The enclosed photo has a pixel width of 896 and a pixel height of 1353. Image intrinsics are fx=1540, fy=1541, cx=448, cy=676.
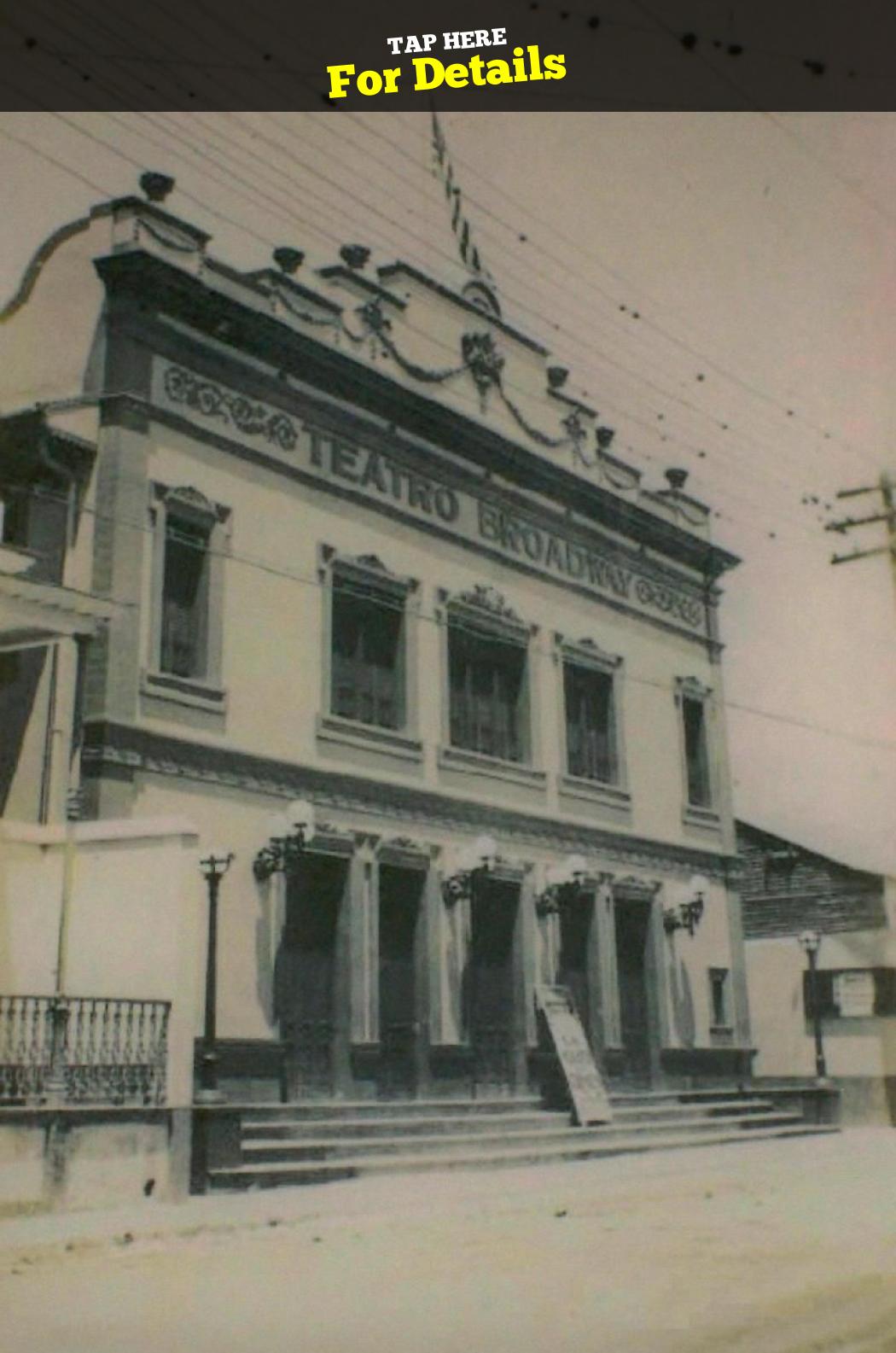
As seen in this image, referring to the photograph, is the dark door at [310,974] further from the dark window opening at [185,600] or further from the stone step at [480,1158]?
the dark window opening at [185,600]

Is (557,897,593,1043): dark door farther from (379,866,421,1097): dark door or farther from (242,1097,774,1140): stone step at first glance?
(379,866,421,1097): dark door

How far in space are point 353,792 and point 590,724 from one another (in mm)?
4829

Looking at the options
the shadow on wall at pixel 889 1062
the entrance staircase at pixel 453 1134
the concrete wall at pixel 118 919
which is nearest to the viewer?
the concrete wall at pixel 118 919

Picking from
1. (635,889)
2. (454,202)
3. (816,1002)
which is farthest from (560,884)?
(454,202)

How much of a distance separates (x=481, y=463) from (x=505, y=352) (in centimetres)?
165

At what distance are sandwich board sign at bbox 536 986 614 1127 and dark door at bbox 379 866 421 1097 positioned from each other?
184cm

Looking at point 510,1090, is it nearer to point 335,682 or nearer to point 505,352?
point 335,682

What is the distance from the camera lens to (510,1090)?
16.4m

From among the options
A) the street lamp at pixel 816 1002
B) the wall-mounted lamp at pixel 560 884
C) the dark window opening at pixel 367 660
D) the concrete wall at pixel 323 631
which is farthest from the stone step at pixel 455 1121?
the dark window opening at pixel 367 660

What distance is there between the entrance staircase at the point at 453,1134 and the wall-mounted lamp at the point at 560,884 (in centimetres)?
218

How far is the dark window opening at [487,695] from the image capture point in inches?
666

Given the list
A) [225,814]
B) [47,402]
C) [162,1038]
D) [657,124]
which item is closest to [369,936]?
[225,814]

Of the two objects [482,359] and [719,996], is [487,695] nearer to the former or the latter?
[482,359]

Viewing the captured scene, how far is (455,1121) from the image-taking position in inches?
556
